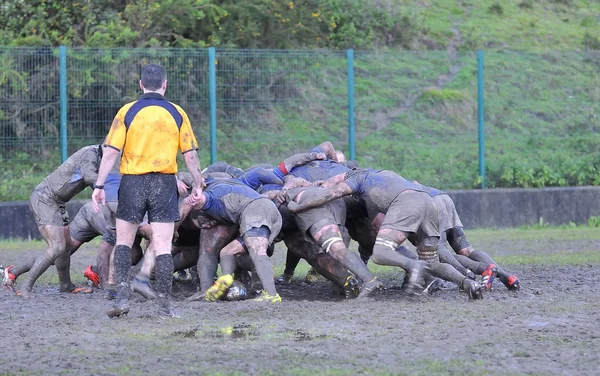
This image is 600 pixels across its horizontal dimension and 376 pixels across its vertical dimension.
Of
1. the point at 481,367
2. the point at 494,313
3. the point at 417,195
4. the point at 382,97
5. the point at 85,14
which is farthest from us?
the point at 85,14

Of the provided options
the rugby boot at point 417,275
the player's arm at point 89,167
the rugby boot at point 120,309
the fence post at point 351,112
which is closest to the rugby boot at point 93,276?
the player's arm at point 89,167

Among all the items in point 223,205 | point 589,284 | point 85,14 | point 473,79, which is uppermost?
point 85,14

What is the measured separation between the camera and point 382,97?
70.3ft

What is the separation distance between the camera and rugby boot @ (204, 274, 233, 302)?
34.6 feet

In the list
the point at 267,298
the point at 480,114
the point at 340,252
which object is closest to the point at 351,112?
the point at 480,114

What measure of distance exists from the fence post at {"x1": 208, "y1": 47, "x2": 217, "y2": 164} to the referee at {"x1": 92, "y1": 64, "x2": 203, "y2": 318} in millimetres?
9696

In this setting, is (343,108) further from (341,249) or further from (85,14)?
(341,249)

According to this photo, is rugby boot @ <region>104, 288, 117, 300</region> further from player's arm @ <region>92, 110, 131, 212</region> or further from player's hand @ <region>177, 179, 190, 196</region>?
player's arm @ <region>92, 110, 131, 212</region>

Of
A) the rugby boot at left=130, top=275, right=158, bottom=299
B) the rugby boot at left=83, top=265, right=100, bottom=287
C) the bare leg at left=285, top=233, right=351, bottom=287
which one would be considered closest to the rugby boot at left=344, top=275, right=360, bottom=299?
the bare leg at left=285, top=233, right=351, bottom=287

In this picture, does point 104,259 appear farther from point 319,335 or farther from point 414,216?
point 319,335

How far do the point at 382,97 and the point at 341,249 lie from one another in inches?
427

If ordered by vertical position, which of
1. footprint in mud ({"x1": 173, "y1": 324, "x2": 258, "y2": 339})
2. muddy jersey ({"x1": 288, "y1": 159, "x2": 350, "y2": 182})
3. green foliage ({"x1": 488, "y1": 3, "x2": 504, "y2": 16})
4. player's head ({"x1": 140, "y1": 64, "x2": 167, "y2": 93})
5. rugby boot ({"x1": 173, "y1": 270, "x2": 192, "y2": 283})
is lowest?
rugby boot ({"x1": 173, "y1": 270, "x2": 192, "y2": 283})

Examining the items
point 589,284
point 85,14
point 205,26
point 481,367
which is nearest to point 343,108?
point 205,26

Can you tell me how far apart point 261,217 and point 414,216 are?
5.03 ft
